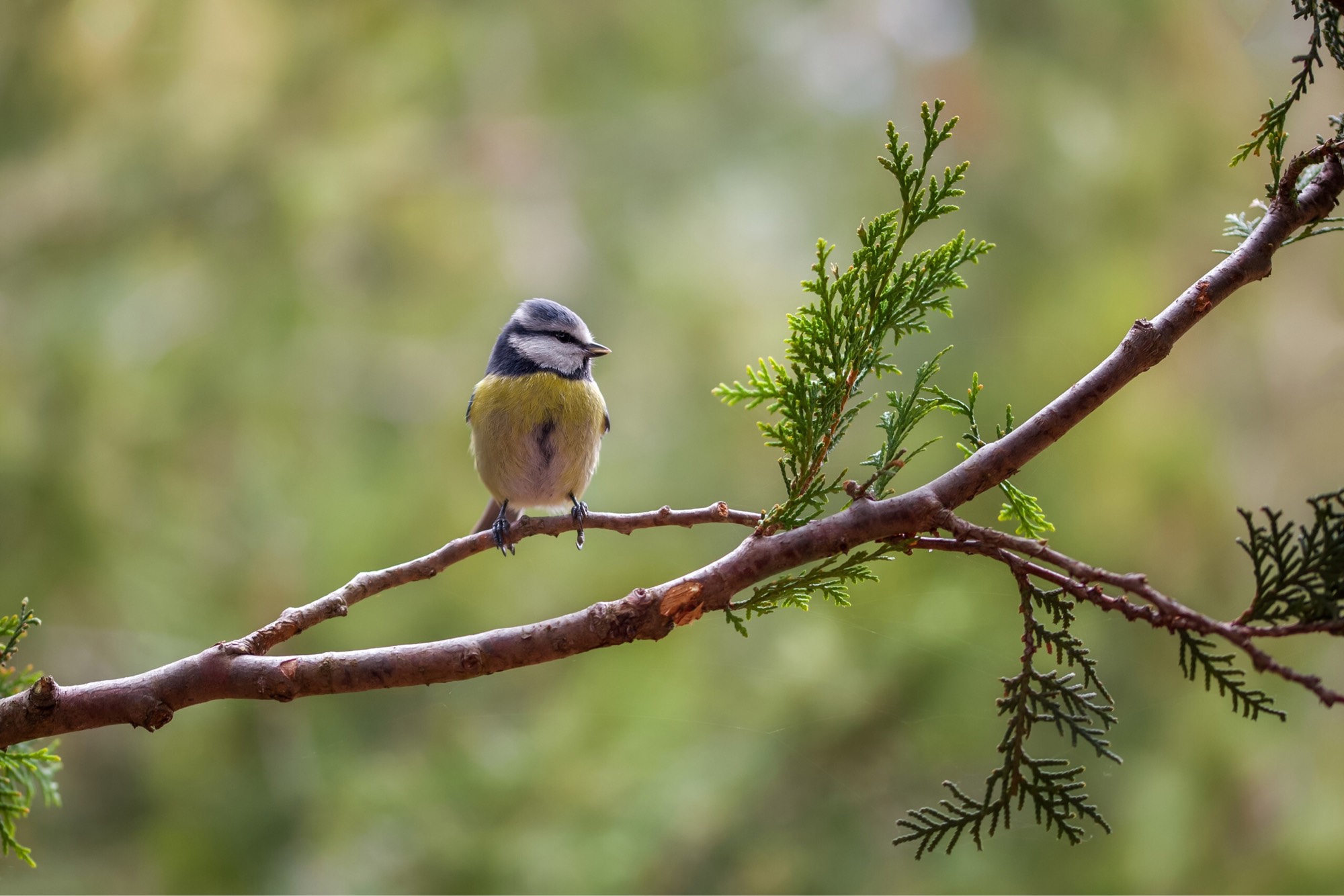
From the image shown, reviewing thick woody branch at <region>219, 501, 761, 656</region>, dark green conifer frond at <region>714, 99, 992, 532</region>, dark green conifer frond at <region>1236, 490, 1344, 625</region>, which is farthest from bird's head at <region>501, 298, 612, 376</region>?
dark green conifer frond at <region>1236, 490, 1344, 625</region>

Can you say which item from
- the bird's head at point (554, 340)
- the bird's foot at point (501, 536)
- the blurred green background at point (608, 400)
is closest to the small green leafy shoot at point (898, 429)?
the bird's foot at point (501, 536)

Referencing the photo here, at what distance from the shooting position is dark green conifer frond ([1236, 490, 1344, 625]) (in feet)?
2.32

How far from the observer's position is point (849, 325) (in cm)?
87

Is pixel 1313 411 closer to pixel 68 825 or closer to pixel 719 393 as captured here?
pixel 719 393

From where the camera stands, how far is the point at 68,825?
6.48 feet

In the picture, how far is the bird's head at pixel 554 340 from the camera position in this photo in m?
1.58

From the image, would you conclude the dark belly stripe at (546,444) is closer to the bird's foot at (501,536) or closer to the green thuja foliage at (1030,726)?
the bird's foot at (501,536)

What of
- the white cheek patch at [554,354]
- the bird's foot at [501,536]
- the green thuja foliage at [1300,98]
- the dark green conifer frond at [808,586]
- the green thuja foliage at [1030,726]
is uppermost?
the white cheek patch at [554,354]

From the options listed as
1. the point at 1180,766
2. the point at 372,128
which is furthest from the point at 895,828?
the point at 372,128

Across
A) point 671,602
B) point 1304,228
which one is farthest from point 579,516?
point 1304,228

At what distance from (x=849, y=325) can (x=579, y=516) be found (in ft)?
1.41

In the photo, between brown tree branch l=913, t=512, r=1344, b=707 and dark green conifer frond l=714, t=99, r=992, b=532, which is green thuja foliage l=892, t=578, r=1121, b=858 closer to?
brown tree branch l=913, t=512, r=1344, b=707

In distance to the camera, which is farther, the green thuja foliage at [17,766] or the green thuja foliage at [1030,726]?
the green thuja foliage at [17,766]

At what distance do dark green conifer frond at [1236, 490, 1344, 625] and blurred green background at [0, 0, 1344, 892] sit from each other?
92cm
